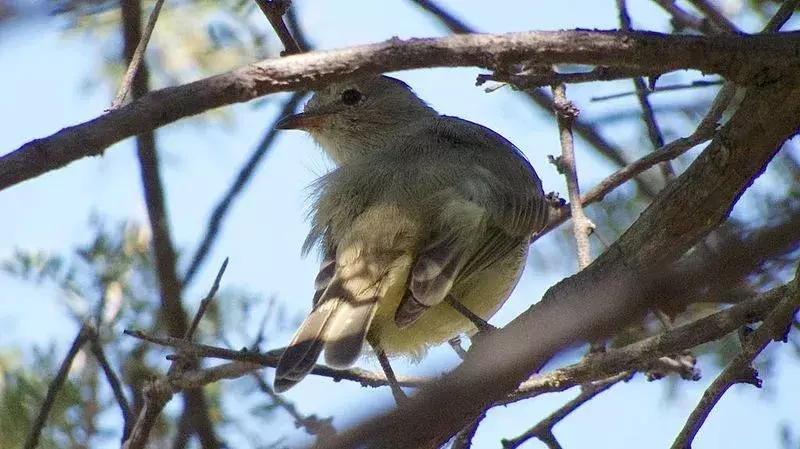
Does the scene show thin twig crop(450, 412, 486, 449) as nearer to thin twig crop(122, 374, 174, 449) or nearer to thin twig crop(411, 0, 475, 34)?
thin twig crop(122, 374, 174, 449)

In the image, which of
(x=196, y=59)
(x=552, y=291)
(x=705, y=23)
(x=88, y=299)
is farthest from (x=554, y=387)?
(x=196, y=59)

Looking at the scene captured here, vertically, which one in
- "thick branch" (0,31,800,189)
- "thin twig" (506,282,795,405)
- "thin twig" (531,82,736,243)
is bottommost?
"thin twig" (506,282,795,405)

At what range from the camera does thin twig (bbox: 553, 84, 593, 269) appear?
177 inches

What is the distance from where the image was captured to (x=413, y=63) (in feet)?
9.02

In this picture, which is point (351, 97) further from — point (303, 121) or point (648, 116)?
point (648, 116)

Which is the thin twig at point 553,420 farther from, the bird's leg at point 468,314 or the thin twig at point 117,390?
the thin twig at point 117,390

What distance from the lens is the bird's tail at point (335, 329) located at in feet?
12.5

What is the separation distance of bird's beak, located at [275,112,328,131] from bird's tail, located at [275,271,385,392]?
208 cm

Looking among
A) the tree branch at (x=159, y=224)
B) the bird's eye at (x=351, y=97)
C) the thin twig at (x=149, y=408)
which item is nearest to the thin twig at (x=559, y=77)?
the thin twig at (x=149, y=408)

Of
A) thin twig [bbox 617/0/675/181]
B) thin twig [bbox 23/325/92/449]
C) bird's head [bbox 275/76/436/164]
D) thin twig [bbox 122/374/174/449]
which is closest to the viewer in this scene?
thin twig [bbox 122/374/174/449]

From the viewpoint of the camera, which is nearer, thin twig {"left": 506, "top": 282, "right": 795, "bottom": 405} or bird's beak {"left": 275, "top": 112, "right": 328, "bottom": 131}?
thin twig {"left": 506, "top": 282, "right": 795, "bottom": 405}

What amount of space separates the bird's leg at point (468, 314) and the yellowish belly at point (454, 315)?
0.10 m

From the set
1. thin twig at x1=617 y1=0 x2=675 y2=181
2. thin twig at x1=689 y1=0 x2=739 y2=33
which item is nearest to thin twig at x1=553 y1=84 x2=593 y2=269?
thin twig at x1=617 y1=0 x2=675 y2=181

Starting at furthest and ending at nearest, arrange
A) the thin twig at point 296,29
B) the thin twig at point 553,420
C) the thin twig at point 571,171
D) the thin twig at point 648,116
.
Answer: the thin twig at point 296,29 → the thin twig at point 648,116 → the thin twig at point 571,171 → the thin twig at point 553,420
